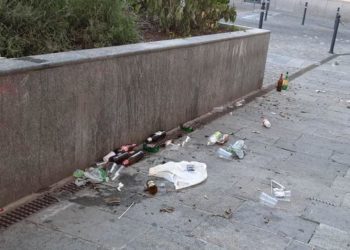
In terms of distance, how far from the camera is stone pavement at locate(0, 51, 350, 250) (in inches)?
131

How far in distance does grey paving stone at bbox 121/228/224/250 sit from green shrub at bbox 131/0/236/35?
379 cm

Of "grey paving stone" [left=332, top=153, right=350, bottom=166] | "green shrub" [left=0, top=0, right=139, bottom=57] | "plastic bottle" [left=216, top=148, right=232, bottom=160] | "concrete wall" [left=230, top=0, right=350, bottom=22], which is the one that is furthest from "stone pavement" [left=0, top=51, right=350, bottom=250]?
"concrete wall" [left=230, top=0, right=350, bottom=22]

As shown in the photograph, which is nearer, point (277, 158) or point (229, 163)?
point (229, 163)

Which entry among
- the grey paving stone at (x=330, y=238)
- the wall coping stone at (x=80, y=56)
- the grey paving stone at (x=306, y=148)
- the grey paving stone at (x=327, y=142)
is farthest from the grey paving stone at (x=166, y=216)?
the grey paving stone at (x=327, y=142)

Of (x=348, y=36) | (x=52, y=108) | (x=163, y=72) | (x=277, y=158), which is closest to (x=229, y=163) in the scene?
(x=277, y=158)

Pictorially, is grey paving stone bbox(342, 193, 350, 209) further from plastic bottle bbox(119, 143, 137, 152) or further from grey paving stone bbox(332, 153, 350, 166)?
plastic bottle bbox(119, 143, 137, 152)

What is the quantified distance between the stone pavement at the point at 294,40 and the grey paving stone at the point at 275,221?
541 cm

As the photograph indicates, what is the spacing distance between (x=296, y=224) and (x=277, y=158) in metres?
1.56

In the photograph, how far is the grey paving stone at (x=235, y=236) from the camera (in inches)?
134

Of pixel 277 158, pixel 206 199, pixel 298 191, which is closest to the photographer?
pixel 206 199

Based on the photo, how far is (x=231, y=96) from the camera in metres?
7.37

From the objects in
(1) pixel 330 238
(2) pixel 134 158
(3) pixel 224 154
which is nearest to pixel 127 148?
(2) pixel 134 158

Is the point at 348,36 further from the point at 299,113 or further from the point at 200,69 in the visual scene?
the point at 200,69

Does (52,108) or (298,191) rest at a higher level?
(52,108)
